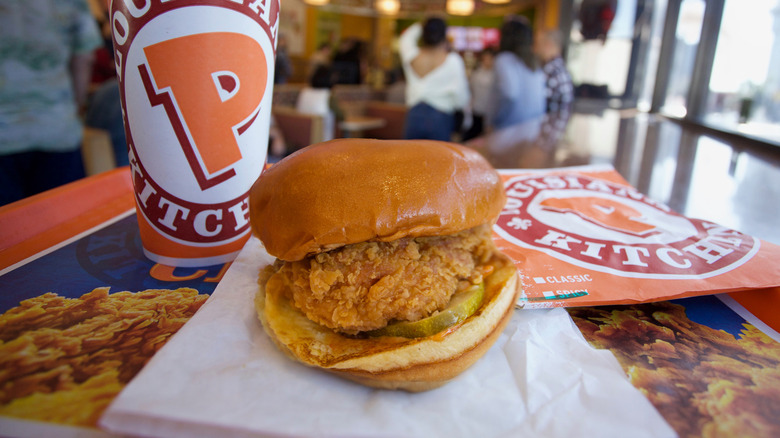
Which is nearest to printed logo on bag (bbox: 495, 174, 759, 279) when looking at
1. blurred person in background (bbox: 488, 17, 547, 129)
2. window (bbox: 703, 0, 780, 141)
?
window (bbox: 703, 0, 780, 141)

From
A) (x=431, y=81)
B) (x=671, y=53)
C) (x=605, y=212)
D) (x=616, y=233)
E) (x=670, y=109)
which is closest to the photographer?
(x=616, y=233)

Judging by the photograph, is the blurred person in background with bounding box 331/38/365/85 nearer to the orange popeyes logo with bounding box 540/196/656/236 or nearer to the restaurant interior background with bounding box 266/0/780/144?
the restaurant interior background with bounding box 266/0/780/144

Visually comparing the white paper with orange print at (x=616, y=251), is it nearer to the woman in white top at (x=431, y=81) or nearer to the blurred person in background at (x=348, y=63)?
the woman in white top at (x=431, y=81)

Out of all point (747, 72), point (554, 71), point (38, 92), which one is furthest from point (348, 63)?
point (38, 92)

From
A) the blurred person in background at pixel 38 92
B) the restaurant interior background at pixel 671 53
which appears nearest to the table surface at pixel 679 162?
the restaurant interior background at pixel 671 53

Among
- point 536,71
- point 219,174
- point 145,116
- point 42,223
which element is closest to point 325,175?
point 219,174

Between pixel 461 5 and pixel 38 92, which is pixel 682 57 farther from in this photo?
pixel 461 5
